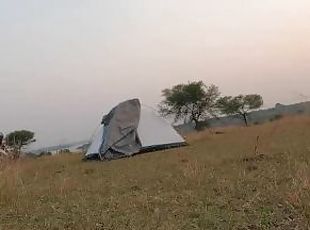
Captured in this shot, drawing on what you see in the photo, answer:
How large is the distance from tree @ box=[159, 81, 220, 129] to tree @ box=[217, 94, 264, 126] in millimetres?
1908

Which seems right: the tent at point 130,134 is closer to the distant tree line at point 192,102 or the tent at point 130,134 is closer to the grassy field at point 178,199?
the grassy field at point 178,199

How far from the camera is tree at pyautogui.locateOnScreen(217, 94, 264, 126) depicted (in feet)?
150

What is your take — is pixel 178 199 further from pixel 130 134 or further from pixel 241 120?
pixel 241 120

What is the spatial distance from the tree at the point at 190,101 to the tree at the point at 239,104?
1908mm

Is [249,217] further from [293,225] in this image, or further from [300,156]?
[300,156]

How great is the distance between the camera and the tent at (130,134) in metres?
17.9

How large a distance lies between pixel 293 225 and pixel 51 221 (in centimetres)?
269

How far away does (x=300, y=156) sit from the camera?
980cm

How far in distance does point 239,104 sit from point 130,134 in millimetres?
30811

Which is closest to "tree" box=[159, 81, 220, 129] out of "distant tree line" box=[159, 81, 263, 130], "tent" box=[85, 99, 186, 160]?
"distant tree line" box=[159, 81, 263, 130]

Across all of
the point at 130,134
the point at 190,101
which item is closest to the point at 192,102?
the point at 190,101

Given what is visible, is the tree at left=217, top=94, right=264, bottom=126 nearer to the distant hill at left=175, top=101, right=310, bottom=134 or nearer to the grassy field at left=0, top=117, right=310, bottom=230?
the distant hill at left=175, top=101, right=310, bottom=134

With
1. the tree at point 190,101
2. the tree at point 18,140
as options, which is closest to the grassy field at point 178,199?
the tree at point 18,140

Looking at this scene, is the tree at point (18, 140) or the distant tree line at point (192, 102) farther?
the distant tree line at point (192, 102)
